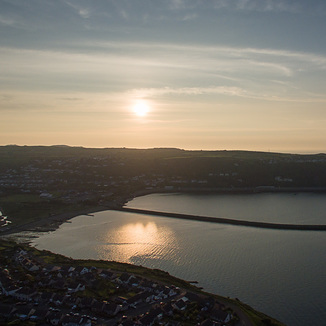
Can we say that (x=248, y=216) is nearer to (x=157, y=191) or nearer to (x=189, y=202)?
(x=189, y=202)

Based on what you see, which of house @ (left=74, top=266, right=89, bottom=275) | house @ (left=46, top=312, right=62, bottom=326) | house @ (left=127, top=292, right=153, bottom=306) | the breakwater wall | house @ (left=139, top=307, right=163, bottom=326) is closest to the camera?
house @ (left=139, top=307, right=163, bottom=326)

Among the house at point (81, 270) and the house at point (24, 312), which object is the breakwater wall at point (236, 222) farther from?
the house at point (24, 312)

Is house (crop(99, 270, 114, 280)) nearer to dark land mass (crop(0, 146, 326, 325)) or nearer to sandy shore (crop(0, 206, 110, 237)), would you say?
sandy shore (crop(0, 206, 110, 237))

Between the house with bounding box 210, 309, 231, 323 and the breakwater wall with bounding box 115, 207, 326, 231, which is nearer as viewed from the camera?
the house with bounding box 210, 309, 231, 323

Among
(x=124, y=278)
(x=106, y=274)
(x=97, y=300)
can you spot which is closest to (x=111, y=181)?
(x=106, y=274)

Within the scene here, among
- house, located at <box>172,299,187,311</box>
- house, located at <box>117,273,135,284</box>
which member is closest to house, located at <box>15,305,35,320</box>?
house, located at <box>117,273,135,284</box>

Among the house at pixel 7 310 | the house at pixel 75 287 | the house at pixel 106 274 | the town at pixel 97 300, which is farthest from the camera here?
the house at pixel 106 274

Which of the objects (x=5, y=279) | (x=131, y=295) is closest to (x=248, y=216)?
(x=131, y=295)

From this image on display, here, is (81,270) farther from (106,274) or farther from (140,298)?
(140,298)

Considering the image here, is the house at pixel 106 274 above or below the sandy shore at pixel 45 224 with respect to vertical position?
above

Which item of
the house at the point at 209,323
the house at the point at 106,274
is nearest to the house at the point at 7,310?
the house at the point at 106,274
